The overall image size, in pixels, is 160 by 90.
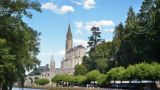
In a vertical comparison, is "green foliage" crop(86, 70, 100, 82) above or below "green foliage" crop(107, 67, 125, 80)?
above

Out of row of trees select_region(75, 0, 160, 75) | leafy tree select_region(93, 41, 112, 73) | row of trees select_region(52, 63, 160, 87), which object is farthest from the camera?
leafy tree select_region(93, 41, 112, 73)

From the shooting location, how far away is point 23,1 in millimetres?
35625

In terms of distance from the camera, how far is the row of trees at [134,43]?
97.8 m

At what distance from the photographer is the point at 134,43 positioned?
10625 centimetres

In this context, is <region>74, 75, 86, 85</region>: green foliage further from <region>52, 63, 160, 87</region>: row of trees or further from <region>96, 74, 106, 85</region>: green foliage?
<region>96, 74, 106, 85</region>: green foliage

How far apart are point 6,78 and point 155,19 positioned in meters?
64.6

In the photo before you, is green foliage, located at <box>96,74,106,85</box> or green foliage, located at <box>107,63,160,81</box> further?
green foliage, located at <box>96,74,106,85</box>

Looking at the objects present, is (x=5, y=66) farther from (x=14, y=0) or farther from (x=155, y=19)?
(x=155, y=19)

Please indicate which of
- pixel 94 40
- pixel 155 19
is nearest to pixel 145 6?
pixel 155 19

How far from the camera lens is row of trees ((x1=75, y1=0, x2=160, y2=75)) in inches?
3848

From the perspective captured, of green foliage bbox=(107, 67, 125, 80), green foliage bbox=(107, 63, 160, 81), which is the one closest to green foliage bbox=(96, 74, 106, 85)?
green foliage bbox=(107, 67, 125, 80)

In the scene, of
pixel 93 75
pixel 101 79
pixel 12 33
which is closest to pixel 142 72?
pixel 101 79

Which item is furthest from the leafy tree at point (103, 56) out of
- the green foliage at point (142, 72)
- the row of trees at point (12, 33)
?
the row of trees at point (12, 33)

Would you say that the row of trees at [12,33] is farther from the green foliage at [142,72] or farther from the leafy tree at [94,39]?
the leafy tree at [94,39]
